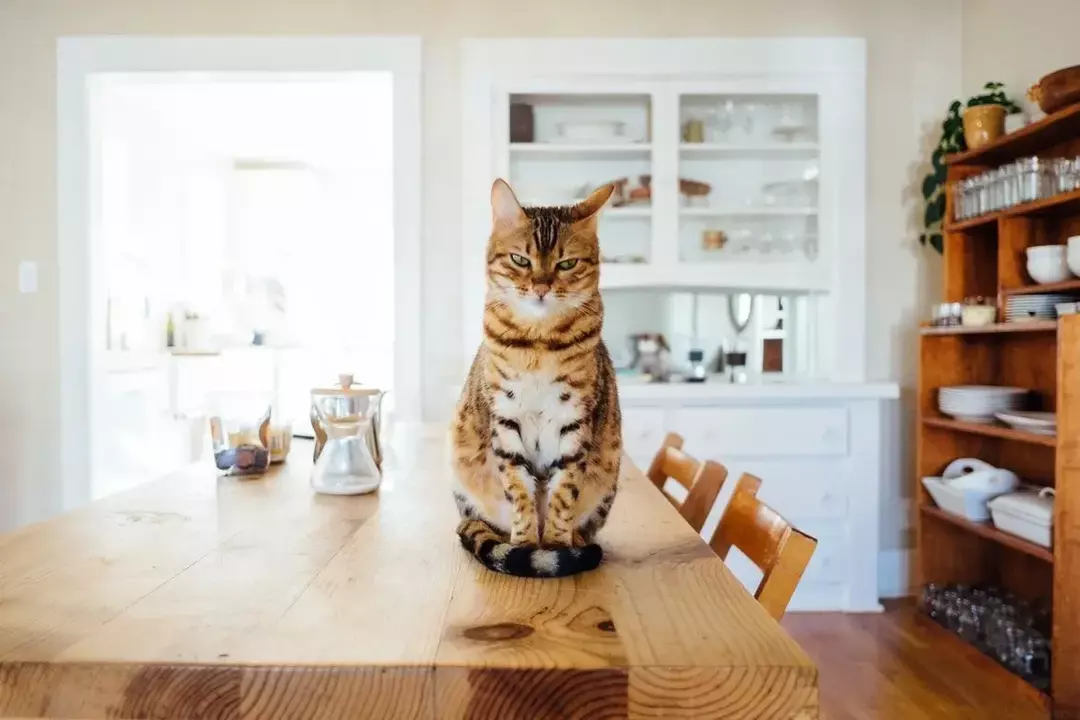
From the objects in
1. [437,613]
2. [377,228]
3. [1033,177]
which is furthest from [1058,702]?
[377,228]

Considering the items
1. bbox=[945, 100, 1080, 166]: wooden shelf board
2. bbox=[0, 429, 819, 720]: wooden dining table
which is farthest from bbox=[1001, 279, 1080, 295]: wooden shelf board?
bbox=[0, 429, 819, 720]: wooden dining table

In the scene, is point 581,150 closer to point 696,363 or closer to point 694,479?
point 696,363

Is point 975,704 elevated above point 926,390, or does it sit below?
below

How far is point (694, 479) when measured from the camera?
4.93 feet

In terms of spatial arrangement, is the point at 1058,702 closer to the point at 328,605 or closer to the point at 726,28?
the point at 328,605

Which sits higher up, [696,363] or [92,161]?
[92,161]

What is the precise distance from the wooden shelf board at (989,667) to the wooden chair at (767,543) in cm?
144

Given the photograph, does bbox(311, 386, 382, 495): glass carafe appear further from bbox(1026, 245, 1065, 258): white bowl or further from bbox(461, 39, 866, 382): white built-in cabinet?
bbox(1026, 245, 1065, 258): white bowl

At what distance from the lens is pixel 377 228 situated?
18.2 feet

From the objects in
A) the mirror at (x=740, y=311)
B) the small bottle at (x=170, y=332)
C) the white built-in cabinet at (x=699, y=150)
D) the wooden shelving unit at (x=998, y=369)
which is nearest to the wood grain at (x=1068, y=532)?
the wooden shelving unit at (x=998, y=369)

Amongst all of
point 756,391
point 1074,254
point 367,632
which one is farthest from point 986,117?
point 367,632

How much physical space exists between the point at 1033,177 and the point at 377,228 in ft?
13.7

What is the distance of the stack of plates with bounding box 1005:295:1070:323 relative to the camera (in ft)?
7.60

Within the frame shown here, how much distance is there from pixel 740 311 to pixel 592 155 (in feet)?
2.88
